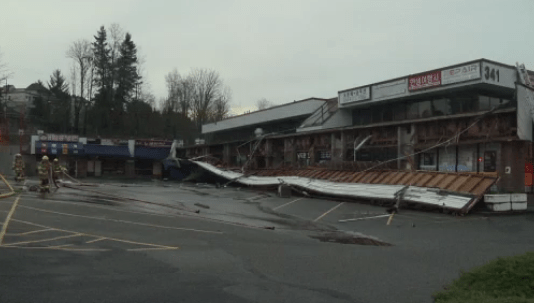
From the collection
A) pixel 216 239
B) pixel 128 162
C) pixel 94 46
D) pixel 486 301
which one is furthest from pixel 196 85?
pixel 486 301

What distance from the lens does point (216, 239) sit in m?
10.9

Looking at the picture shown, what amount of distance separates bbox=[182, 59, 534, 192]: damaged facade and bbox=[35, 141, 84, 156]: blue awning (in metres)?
20.1

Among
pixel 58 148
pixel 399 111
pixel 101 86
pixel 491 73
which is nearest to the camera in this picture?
pixel 491 73

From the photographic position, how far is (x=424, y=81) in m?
29.0

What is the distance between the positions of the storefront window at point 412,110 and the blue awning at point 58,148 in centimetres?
3902

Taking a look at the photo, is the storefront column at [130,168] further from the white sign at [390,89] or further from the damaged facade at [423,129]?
the white sign at [390,89]

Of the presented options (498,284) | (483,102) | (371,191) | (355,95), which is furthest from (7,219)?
(355,95)

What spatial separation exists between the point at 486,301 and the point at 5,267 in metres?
7.05

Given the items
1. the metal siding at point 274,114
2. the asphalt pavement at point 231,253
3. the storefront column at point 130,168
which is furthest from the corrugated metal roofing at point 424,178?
the storefront column at point 130,168

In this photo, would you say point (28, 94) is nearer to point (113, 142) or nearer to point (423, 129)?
point (113, 142)

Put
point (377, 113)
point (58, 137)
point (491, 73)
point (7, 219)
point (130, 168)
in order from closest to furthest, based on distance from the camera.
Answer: point (7, 219)
point (491, 73)
point (377, 113)
point (58, 137)
point (130, 168)

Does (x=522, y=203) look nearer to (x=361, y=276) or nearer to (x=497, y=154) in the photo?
(x=497, y=154)

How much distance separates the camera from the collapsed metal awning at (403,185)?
1728 centimetres

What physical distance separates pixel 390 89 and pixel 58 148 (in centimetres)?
3934
